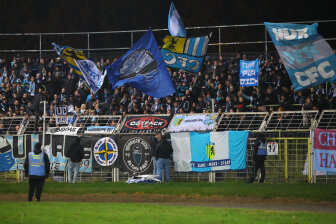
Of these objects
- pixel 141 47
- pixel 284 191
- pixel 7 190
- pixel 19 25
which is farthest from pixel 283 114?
pixel 19 25

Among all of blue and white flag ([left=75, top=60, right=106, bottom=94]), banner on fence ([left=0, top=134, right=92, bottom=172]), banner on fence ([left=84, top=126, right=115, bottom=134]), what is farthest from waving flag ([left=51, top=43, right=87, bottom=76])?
banner on fence ([left=0, top=134, right=92, bottom=172])

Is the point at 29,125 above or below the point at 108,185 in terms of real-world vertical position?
above

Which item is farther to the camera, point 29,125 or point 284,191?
point 29,125

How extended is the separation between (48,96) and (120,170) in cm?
1059

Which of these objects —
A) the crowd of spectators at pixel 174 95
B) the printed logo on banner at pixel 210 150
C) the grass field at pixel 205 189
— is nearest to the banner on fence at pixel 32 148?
the grass field at pixel 205 189

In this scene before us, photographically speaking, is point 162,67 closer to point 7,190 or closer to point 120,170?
point 120,170

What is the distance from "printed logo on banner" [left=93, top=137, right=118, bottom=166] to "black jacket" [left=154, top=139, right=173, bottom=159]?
227cm

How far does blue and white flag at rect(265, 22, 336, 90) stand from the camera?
77.1 feet

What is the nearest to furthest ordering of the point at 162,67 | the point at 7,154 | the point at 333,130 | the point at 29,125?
the point at 333,130
the point at 162,67
the point at 7,154
the point at 29,125

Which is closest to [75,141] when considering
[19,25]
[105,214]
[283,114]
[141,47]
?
[141,47]

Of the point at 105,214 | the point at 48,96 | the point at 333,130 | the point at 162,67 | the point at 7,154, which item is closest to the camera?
the point at 105,214

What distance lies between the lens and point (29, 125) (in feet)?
109

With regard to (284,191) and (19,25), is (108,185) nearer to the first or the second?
(284,191)

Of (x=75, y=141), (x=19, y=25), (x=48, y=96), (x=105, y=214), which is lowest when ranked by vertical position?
(x=105, y=214)
